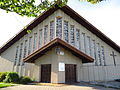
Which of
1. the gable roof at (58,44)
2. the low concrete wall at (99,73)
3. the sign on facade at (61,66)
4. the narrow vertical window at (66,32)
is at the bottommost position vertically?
the low concrete wall at (99,73)

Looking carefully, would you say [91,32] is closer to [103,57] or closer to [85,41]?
[85,41]

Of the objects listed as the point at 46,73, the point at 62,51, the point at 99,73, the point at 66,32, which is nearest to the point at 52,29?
the point at 66,32

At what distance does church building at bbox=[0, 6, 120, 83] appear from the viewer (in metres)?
10.8

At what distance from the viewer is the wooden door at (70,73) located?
36.0ft

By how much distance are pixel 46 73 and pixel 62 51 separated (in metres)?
3.11

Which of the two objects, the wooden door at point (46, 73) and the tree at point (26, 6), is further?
the wooden door at point (46, 73)

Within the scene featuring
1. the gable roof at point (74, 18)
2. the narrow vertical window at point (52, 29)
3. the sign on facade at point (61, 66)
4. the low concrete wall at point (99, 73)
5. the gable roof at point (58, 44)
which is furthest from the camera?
the gable roof at point (74, 18)

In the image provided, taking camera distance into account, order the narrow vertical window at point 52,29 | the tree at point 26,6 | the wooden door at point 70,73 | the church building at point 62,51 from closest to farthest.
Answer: the tree at point 26,6 → the church building at point 62,51 → the wooden door at point 70,73 → the narrow vertical window at point 52,29

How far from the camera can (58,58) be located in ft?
34.7

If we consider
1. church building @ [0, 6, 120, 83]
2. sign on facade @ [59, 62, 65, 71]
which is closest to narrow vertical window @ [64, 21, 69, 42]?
church building @ [0, 6, 120, 83]

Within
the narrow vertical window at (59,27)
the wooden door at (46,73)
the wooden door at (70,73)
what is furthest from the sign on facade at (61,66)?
the narrow vertical window at (59,27)

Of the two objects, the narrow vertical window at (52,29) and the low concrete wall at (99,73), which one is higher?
the narrow vertical window at (52,29)

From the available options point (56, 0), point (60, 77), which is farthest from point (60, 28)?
point (60, 77)

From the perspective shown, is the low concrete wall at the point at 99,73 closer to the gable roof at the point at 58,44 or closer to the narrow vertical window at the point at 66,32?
the gable roof at the point at 58,44
